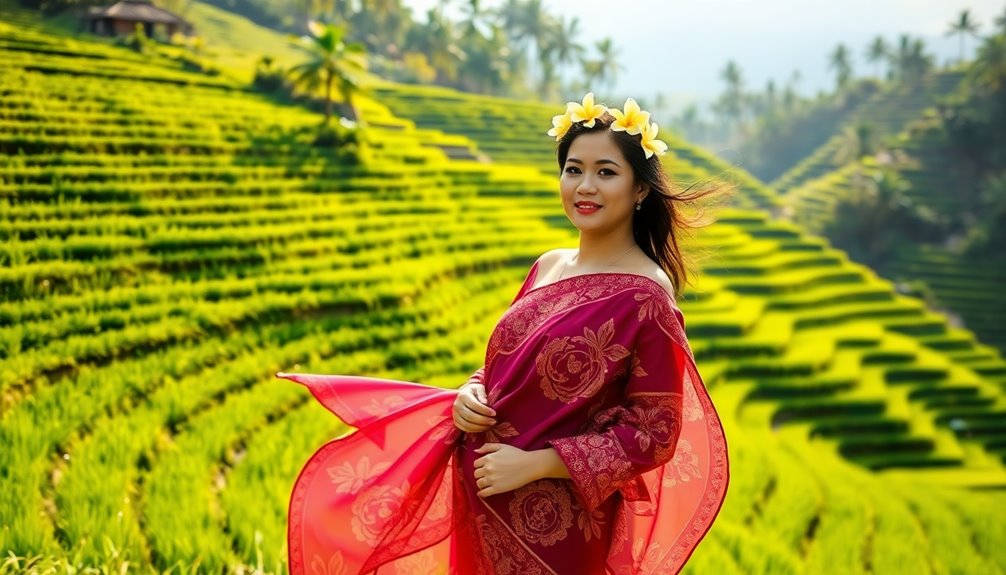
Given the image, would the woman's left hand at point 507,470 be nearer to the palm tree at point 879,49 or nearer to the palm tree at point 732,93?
the palm tree at point 879,49

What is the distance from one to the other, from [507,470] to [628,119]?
70cm

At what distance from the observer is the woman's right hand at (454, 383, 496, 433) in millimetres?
1542

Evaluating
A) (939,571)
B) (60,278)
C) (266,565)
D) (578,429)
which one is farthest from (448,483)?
(939,571)

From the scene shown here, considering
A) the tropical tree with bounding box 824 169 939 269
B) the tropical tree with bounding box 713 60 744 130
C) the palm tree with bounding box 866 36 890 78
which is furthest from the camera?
the tropical tree with bounding box 713 60 744 130

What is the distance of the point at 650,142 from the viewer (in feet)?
5.19

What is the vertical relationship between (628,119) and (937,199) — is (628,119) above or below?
above

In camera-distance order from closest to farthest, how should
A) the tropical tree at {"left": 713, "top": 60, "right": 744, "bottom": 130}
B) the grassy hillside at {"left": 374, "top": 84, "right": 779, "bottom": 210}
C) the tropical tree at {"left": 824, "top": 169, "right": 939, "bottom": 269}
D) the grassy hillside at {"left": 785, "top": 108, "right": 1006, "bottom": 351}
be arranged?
the grassy hillside at {"left": 374, "top": 84, "right": 779, "bottom": 210}, the grassy hillside at {"left": 785, "top": 108, "right": 1006, "bottom": 351}, the tropical tree at {"left": 824, "top": 169, "right": 939, "bottom": 269}, the tropical tree at {"left": 713, "top": 60, "right": 744, "bottom": 130}

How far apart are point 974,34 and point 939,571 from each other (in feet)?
148

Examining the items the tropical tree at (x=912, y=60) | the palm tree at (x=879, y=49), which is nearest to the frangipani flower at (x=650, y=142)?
the tropical tree at (x=912, y=60)

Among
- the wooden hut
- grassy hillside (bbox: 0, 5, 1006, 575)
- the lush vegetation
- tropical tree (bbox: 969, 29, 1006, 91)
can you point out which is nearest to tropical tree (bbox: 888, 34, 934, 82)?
the lush vegetation

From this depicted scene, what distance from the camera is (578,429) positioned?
1552mm

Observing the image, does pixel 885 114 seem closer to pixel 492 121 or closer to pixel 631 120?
pixel 492 121

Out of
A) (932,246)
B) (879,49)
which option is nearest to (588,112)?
(932,246)

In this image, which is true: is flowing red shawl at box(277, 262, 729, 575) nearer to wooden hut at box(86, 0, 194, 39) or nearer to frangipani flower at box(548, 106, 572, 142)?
frangipani flower at box(548, 106, 572, 142)
